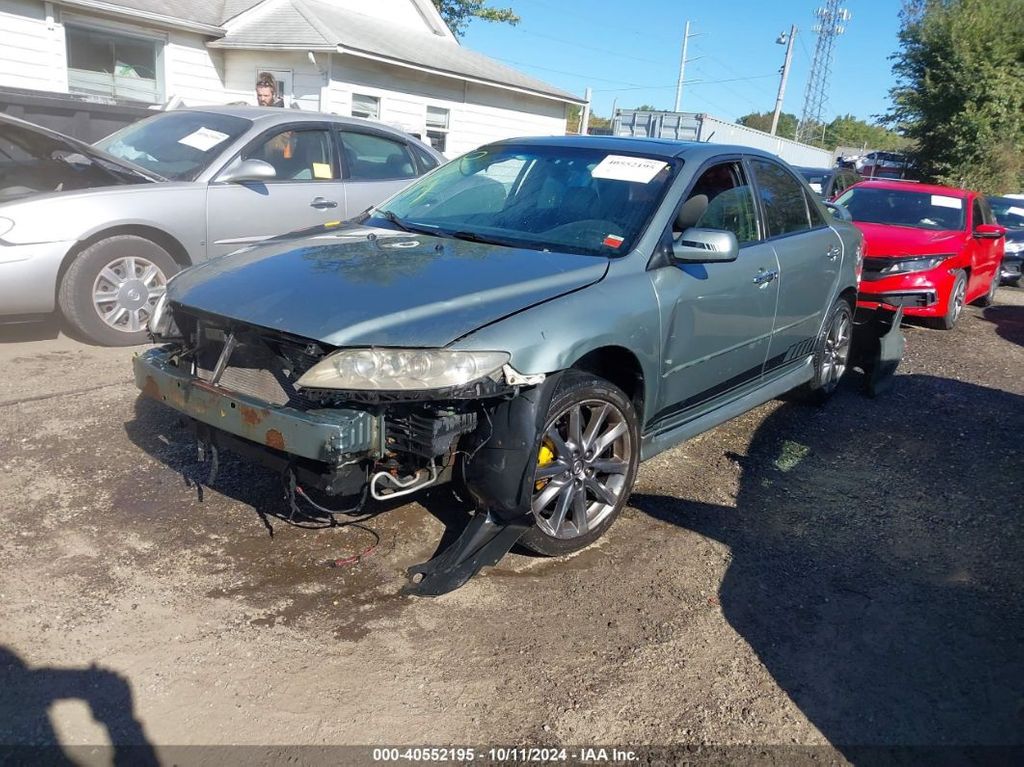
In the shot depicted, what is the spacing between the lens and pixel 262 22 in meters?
15.5

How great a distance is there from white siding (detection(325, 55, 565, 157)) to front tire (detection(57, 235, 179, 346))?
29.2ft

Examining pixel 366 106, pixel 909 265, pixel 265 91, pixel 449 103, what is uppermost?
pixel 449 103

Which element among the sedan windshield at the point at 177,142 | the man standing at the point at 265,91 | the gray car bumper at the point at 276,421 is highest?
the man standing at the point at 265,91

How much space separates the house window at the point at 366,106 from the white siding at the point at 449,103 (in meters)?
0.10

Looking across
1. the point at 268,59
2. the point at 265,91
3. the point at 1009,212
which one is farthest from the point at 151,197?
the point at 1009,212

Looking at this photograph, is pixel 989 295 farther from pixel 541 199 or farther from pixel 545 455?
pixel 545 455

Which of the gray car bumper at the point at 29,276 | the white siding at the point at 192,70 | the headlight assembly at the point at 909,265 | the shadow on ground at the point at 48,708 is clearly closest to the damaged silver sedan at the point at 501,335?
the shadow on ground at the point at 48,708

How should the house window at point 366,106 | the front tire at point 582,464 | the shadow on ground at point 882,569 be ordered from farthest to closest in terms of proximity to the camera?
the house window at point 366,106 < the front tire at point 582,464 < the shadow on ground at point 882,569

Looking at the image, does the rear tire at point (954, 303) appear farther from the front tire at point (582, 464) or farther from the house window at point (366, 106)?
the house window at point (366, 106)

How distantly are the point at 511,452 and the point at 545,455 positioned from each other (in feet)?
1.14

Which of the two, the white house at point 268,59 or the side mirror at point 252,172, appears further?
the white house at point 268,59

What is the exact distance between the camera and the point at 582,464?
3672mm

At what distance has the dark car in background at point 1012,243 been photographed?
14.0 meters

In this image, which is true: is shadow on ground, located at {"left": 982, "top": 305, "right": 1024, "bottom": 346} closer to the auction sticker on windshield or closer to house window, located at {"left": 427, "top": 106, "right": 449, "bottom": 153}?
the auction sticker on windshield
